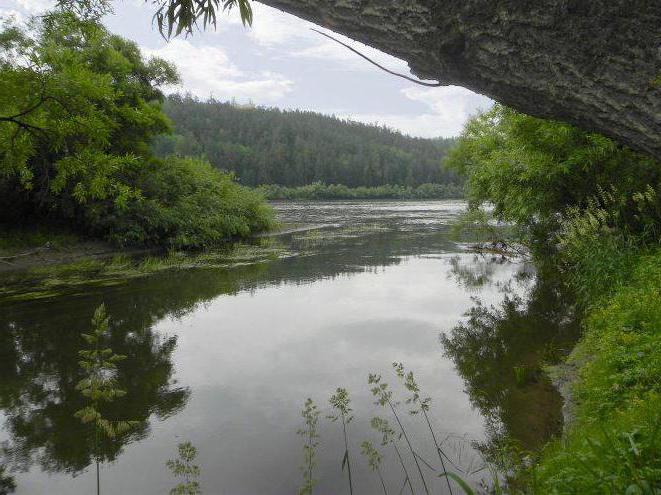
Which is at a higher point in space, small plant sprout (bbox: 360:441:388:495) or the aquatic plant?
small plant sprout (bbox: 360:441:388:495)

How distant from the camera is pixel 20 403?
222 inches

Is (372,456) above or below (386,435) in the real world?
below

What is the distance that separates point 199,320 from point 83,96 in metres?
4.80

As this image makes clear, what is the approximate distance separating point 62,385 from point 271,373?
2.60 metres

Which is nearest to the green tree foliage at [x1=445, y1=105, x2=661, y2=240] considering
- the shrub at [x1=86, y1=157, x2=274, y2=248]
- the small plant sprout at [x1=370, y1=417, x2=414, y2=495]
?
the small plant sprout at [x1=370, y1=417, x2=414, y2=495]

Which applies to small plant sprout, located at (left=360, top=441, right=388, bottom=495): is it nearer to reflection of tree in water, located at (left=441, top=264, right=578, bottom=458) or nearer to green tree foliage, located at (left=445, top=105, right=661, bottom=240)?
reflection of tree in water, located at (left=441, top=264, right=578, bottom=458)

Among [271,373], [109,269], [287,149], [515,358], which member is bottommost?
[287,149]

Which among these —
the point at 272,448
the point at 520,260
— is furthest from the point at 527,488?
the point at 520,260

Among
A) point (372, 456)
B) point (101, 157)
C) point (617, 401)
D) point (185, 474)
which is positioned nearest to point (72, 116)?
point (101, 157)

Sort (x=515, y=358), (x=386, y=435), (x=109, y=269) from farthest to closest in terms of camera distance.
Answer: (x=109, y=269), (x=515, y=358), (x=386, y=435)

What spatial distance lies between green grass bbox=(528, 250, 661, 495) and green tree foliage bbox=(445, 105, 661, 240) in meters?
2.77

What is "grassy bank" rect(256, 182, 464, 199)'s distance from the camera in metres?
73.2

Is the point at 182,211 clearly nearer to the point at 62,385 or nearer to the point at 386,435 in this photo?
the point at 62,385

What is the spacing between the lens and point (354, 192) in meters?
81.4
